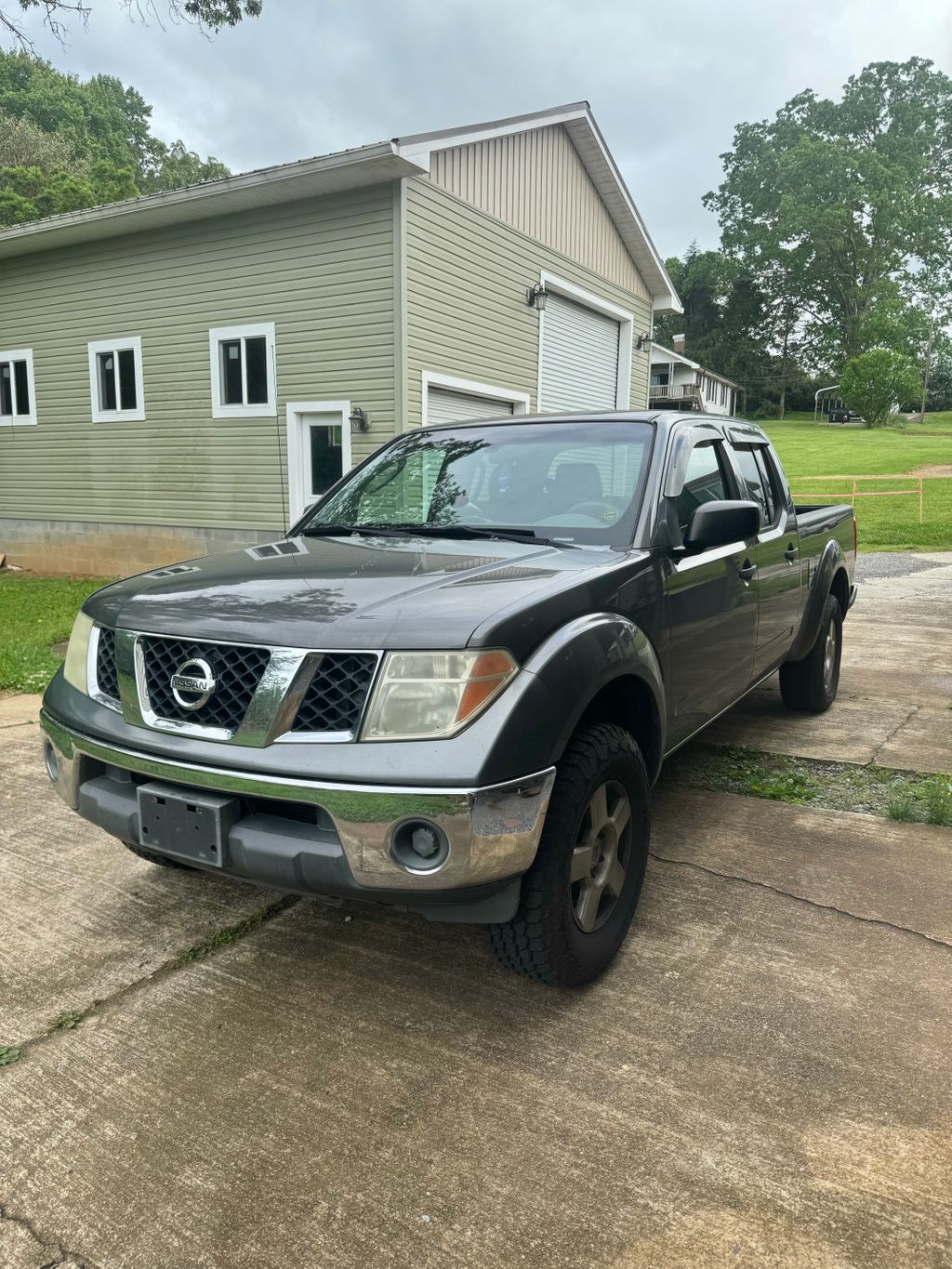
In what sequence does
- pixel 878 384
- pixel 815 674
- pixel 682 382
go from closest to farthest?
pixel 815 674
pixel 878 384
pixel 682 382

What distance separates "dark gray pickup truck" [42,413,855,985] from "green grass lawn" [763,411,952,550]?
53.0ft

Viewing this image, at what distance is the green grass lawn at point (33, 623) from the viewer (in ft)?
22.1

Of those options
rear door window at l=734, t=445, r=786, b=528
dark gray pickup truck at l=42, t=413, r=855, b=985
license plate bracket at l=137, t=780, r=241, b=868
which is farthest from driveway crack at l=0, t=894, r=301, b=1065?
rear door window at l=734, t=445, r=786, b=528

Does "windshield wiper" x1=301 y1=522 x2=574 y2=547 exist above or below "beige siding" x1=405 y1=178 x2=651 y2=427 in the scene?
below

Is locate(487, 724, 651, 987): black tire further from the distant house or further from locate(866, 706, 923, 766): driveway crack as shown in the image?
the distant house

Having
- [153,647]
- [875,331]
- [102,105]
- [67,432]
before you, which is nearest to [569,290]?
[67,432]

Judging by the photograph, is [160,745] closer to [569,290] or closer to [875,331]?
[569,290]

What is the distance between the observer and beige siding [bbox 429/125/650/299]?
1145cm

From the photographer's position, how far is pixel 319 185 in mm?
10289

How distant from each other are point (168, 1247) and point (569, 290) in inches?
560

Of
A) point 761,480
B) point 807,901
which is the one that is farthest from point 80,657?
point 761,480

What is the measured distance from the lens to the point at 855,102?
248 feet

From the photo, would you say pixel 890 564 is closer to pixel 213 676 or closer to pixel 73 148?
pixel 213 676

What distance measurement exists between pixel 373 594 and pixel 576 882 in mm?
1006
